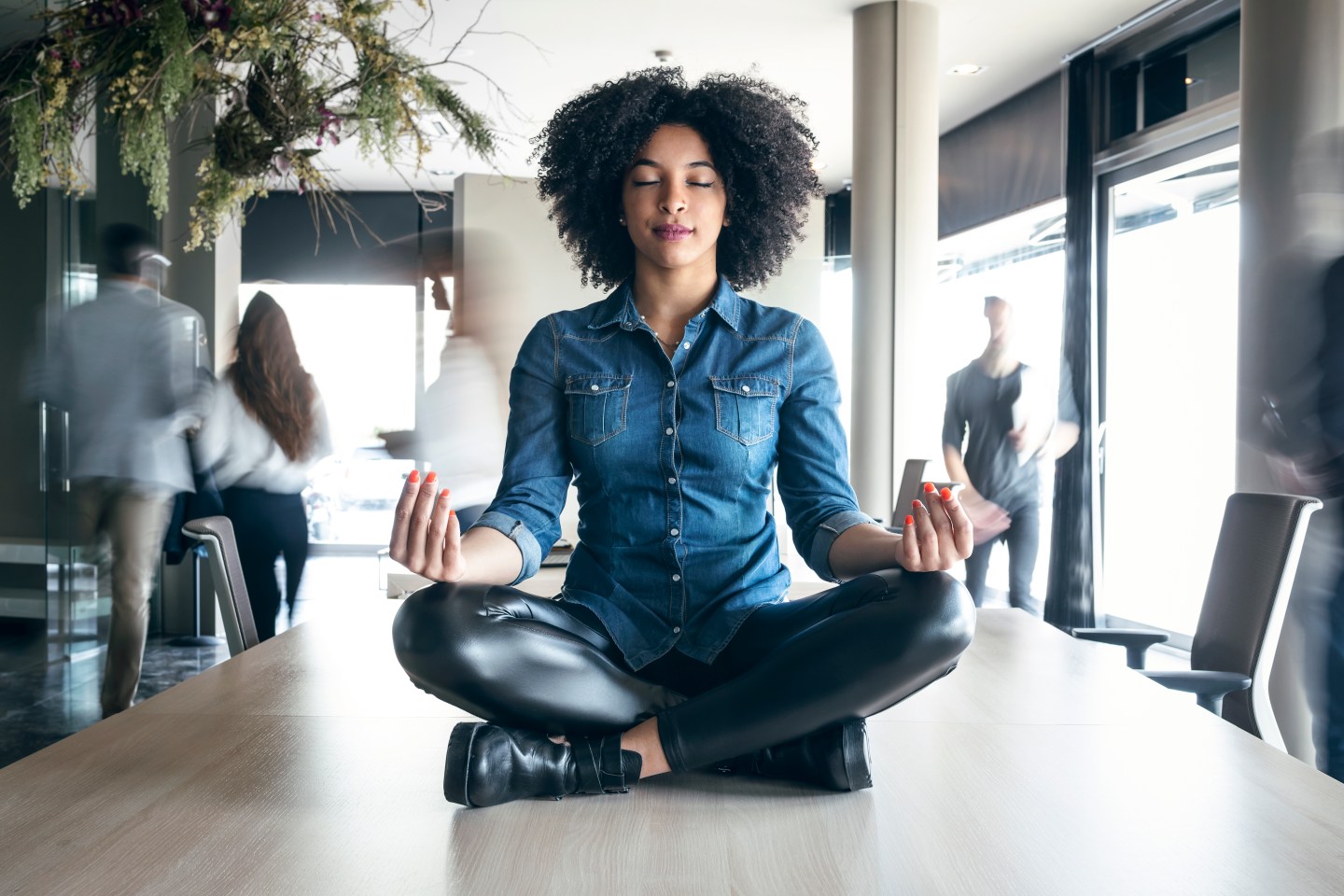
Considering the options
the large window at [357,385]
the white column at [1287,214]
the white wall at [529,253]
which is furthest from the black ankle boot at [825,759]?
the large window at [357,385]

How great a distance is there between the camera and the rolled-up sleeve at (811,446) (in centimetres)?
161

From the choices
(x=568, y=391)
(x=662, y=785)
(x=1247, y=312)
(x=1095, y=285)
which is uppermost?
(x=1095, y=285)

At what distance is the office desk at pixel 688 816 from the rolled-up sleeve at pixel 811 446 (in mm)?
315

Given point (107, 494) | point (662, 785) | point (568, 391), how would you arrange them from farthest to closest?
point (107, 494), point (568, 391), point (662, 785)

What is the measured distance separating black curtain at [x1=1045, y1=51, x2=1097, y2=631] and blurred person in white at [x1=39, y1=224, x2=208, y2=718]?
14.5 feet

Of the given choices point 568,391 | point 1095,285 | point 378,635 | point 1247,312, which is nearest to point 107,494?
point 378,635

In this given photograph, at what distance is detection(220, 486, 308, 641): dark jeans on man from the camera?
13.1 feet

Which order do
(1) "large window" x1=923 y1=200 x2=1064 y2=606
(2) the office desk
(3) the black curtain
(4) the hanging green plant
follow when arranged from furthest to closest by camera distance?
(1) "large window" x1=923 y1=200 x2=1064 y2=606, (3) the black curtain, (4) the hanging green plant, (2) the office desk

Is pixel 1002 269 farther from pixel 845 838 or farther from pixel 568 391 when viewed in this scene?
pixel 845 838

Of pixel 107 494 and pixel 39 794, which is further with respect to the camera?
pixel 107 494

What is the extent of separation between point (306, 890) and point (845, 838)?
52 centimetres

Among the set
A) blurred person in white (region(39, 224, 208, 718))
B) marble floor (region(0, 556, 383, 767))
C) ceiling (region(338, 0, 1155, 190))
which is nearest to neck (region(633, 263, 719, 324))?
marble floor (region(0, 556, 383, 767))

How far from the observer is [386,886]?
0.96 meters

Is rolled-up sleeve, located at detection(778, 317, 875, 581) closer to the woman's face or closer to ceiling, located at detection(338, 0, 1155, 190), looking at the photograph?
the woman's face
